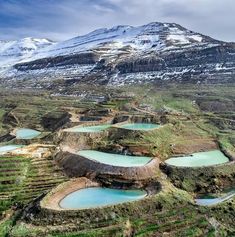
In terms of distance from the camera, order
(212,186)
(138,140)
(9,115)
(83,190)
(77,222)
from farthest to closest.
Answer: (9,115) → (138,140) → (212,186) → (83,190) → (77,222)

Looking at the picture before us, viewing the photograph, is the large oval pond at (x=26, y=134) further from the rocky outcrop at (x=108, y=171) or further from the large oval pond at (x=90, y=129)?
the rocky outcrop at (x=108, y=171)

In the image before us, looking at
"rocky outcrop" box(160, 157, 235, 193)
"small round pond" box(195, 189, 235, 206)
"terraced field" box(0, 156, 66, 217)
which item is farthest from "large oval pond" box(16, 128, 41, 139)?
"small round pond" box(195, 189, 235, 206)

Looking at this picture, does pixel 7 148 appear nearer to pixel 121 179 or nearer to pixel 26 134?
pixel 26 134

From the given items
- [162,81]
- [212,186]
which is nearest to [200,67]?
[162,81]

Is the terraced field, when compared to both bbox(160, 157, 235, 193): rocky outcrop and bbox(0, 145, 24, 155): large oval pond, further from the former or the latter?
bbox(160, 157, 235, 193): rocky outcrop

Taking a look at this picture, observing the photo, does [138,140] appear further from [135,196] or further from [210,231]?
Answer: [210,231]

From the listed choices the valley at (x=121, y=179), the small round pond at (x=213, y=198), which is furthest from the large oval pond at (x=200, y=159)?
the small round pond at (x=213, y=198)

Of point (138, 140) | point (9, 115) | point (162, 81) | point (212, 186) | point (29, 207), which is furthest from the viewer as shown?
point (162, 81)

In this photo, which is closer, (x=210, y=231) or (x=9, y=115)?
(x=210, y=231)
